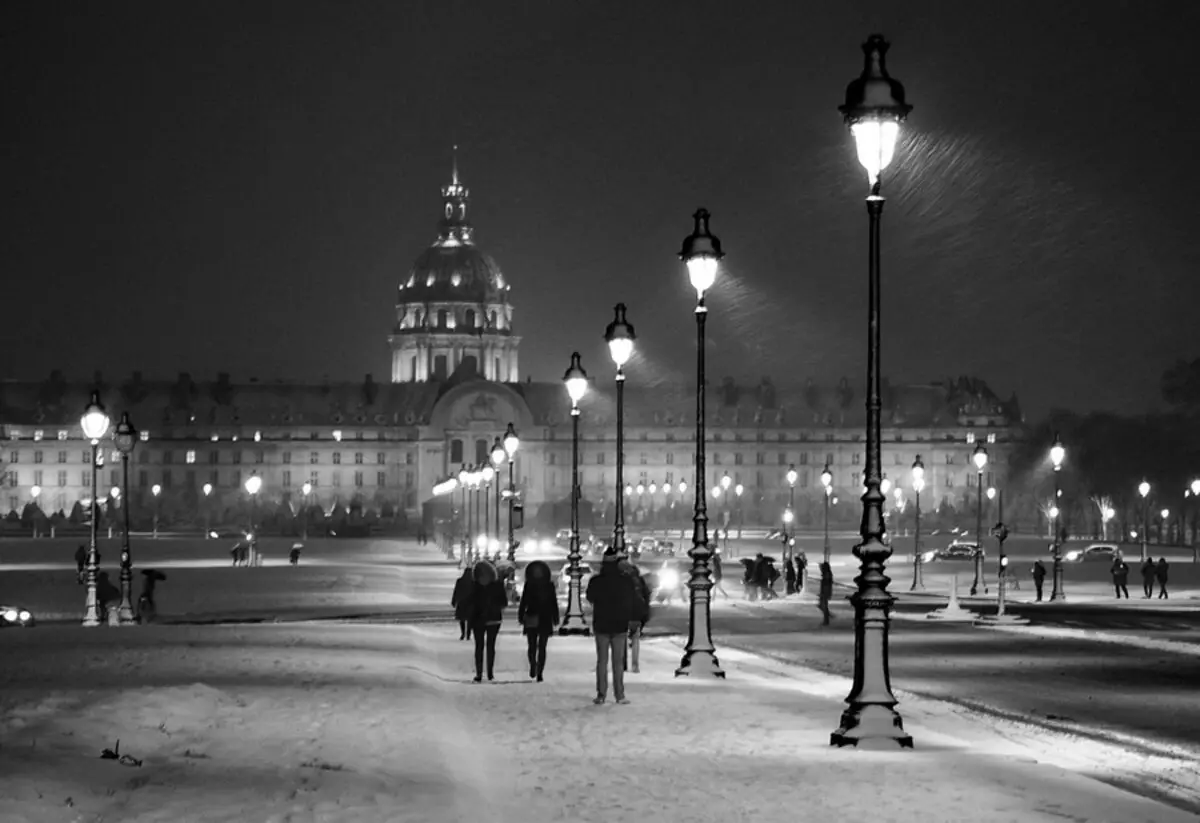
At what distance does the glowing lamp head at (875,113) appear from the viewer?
719 inches

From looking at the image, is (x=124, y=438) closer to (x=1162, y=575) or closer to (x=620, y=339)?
(x=620, y=339)

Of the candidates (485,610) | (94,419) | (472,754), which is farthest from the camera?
(94,419)

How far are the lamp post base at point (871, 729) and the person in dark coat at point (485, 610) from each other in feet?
27.1

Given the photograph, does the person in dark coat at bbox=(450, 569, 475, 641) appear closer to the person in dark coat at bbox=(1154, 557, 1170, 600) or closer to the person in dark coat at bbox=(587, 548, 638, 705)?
the person in dark coat at bbox=(587, 548, 638, 705)

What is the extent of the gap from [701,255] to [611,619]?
19.5ft

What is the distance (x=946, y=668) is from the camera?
29797 mm

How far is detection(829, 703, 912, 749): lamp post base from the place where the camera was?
17297 mm

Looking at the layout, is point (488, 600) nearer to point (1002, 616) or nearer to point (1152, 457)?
point (1002, 616)

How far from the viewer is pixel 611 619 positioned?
21.7 meters

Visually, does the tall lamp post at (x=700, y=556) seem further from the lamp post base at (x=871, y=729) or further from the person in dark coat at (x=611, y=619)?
the lamp post base at (x=871, y=729)

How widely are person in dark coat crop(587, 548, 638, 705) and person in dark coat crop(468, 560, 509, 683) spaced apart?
3.53 m

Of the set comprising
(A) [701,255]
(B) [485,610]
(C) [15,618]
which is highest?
(A) [701,255]

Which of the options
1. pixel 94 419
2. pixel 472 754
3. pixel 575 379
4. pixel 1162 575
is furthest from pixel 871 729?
pixel 1162 575

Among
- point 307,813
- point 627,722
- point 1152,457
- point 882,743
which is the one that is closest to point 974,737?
point 882,743
